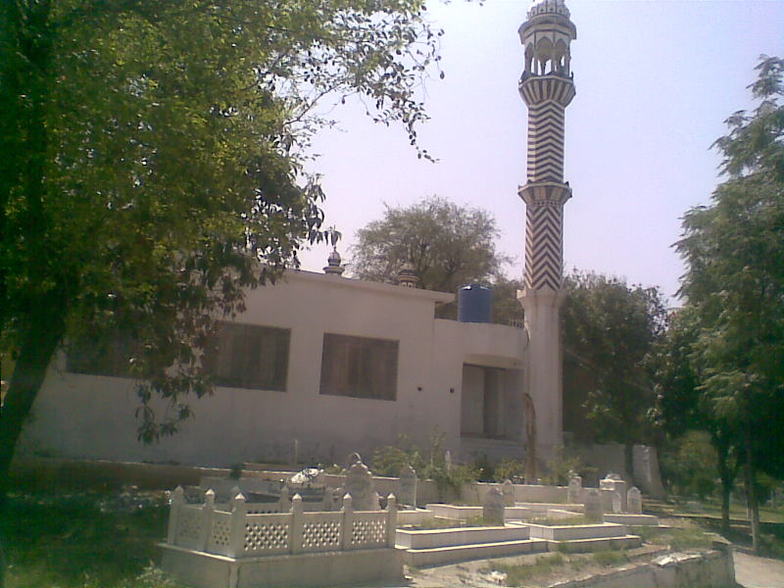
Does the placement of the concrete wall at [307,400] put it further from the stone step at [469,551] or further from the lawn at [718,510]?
the stone step at [469,551]

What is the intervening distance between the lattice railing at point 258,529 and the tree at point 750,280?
38.7 ft

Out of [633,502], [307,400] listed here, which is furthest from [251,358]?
[633,502]

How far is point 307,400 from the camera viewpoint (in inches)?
788

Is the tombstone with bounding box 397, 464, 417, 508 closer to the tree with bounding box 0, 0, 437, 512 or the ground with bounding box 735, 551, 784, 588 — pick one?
the tree with bounding box 0, 0, 437, 512

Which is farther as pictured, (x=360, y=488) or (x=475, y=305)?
(x=475, y=305)

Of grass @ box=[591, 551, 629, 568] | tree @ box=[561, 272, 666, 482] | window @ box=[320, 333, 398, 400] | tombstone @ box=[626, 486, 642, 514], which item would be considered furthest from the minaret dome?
grass @ box=[591, 551, 629, 568]

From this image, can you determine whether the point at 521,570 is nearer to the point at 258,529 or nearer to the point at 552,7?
the point at 258,529

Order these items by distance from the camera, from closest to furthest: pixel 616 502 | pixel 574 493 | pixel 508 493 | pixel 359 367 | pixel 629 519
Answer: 1. pixel 508 493
2. pixel 629 519
3. pixel 574 493
4. pixel 616 502
5. pixel 359 367

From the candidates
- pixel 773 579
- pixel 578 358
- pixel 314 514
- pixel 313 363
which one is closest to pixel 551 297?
pixel 578 358

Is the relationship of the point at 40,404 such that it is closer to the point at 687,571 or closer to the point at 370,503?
the point at 370,503

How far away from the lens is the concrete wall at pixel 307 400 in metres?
17.2

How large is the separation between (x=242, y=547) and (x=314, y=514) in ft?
3.37

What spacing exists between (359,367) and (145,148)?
12687mm

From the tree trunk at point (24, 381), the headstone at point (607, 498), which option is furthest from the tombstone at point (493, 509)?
the tree trunk at point (24, 381)
